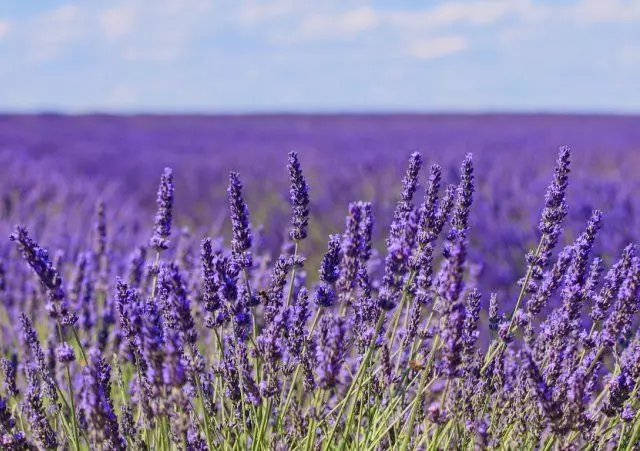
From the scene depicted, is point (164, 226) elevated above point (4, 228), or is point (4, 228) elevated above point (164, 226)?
point (164, 226)

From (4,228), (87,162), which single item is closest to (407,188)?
(4,228)

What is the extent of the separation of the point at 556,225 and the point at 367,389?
0.64m

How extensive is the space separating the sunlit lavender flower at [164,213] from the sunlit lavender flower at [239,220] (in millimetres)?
183

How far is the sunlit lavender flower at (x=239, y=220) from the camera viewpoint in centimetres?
179

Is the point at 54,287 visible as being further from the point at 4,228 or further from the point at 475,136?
the point at 475,136

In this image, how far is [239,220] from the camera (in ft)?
5.99

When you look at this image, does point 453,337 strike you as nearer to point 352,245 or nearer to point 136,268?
point 352,245

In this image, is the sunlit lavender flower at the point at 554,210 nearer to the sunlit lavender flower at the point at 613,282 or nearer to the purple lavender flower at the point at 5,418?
the sunlit lavender flower at the point at 613,282

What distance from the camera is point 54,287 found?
4.87 ft

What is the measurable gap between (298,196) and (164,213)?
1.20 feet

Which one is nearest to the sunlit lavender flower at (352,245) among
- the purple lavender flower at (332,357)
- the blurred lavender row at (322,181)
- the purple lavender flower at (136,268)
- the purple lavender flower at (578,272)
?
the purple lavender flower at (332,357)

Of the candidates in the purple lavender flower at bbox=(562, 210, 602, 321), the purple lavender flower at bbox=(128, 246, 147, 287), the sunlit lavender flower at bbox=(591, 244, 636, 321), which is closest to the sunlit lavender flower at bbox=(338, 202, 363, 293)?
the purple lavender flower at bbox=(562, 210, 602, 321)

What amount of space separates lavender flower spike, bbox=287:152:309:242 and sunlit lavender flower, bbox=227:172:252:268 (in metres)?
0.12

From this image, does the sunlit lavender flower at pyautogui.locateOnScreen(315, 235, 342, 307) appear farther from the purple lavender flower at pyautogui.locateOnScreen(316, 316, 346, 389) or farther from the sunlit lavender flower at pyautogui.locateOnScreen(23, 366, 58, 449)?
the sunlit lavender flower at pyautogui.locateOnScreen(23, 366, 58, 449)
